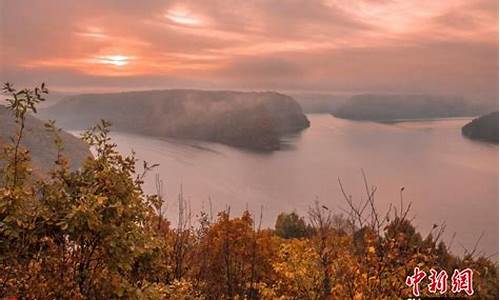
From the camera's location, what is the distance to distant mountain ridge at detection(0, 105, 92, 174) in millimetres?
3098

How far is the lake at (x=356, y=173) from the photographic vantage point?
22531 mm

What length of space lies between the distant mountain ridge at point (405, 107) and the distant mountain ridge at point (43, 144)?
9.31m

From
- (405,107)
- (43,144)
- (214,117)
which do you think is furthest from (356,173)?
(43,144)

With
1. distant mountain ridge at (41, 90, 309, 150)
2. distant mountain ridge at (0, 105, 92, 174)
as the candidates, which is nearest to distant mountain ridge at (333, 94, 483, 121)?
distant mountain ridge at (41, 90, 309, 150)

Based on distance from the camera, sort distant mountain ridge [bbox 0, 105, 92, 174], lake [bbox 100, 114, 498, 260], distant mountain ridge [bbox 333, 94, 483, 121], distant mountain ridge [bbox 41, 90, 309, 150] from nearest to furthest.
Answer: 1. distant mountain ridge [bbox 0, 105, 92, 174]
2. distant mountain ridge [bbox 333, 94, 483, 121]
3. distant mountain ridge [bbox 41, 90, 309, 150]
4. lake [bbox 100, 114, 498, 260]

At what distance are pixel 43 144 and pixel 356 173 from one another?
26.2 meters

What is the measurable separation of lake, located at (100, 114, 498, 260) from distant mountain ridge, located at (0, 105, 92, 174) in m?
12.5

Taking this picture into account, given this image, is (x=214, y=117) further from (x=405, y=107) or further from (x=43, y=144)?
(x=43, y=144)

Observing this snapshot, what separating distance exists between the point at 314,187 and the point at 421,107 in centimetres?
1304

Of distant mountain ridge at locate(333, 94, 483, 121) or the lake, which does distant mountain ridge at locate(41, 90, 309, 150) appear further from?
distant mountain ridge at locate(333, 94, 483, 121)

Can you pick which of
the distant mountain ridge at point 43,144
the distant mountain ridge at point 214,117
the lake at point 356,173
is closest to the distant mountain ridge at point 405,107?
the lake at point 356,173

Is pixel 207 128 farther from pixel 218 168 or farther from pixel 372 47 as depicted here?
pixel 372 47

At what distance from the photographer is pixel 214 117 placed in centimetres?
3712

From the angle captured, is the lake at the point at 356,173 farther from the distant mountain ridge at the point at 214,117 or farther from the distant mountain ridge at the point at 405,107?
the distant mountain ridge at the point at 405,107
